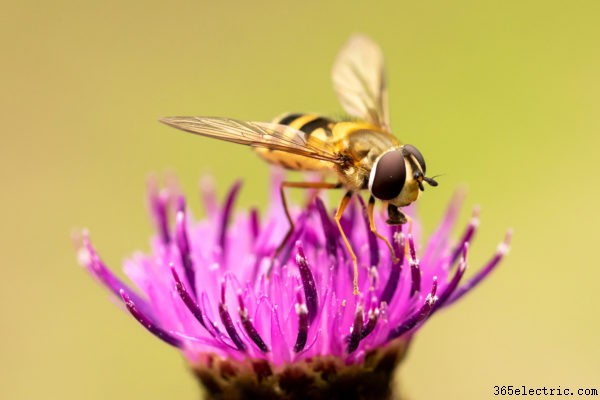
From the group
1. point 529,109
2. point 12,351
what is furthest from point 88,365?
point 529,109

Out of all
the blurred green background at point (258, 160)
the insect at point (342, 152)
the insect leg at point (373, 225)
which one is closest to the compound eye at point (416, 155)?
the insect at point (342, 152)

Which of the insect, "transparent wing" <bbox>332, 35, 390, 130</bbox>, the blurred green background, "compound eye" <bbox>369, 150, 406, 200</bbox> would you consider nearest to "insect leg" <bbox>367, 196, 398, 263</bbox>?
the insect

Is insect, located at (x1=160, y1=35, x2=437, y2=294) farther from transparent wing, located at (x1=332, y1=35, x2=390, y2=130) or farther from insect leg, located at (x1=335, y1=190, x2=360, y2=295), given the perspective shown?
transparent wing, located at (x1=332, y1=35, x2=390, y2=130)

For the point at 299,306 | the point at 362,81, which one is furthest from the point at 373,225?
the point at 362,81

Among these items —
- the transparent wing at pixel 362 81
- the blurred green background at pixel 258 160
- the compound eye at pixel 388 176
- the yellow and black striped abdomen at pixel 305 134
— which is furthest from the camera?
the blurred green background at pixel 258 160

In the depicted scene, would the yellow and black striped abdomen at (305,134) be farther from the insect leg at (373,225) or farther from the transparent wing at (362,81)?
the transparent wing at (362,81)

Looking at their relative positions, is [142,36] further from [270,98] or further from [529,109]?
[529,109]

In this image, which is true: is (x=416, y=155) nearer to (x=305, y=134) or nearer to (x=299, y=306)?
(x=305, y=134)
